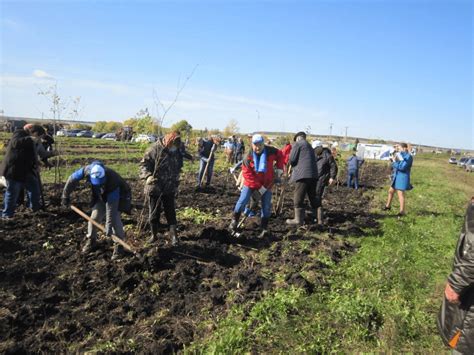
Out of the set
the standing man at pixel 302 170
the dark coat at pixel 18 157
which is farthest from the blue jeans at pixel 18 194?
the standing man at pixel 302 170

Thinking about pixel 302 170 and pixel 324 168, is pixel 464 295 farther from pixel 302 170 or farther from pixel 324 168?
pixel 324 168

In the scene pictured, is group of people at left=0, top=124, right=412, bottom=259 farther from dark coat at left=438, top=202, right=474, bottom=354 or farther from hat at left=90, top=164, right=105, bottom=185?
dark coat at left=438, top=202, right=474, bottom=354

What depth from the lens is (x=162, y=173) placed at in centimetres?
557

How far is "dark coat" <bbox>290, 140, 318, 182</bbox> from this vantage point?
21.7ft

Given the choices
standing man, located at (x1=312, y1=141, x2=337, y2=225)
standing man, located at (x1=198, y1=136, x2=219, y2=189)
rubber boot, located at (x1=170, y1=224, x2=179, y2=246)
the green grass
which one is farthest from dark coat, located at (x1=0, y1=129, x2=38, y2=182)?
standing man, located at (x1=312, y1=141, x2=337, y2=225)

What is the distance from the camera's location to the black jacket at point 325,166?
8.03 metres

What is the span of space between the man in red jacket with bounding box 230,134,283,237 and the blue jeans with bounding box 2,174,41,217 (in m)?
3.93

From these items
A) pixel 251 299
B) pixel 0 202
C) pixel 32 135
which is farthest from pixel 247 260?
pixel 0 202

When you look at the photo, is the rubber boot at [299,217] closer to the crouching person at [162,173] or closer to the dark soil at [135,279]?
the dark soil at [135,279]

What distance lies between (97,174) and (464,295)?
4.19m

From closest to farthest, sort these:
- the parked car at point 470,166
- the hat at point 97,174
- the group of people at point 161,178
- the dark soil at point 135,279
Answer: the dark soil at point 135,279
the hat at point 97,174
the group of people at point 161,178
the parked car at point 470,166

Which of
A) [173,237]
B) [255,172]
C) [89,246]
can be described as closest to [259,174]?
[255,172]

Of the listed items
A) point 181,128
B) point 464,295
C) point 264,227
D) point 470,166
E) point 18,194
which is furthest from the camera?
point 470,166

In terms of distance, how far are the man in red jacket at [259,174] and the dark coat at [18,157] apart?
4044 mm
